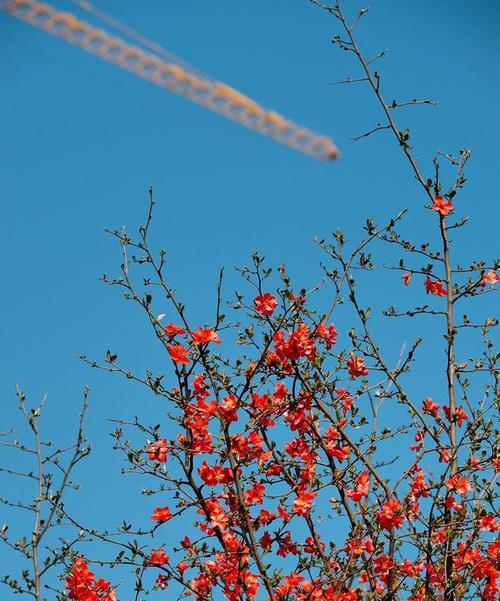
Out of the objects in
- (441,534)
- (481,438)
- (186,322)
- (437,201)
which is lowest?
(441,534)

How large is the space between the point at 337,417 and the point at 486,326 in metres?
1.26

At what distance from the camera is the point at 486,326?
549cm

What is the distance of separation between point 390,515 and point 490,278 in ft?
5.90

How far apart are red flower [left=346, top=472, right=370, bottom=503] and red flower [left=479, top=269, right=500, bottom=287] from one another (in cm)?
158

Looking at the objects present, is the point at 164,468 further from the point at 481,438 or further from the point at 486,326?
the point at 486,326

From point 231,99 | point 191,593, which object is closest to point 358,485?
point 191,593

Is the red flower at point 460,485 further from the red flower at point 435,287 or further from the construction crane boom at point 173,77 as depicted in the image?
the construction crane boom at point 173,77

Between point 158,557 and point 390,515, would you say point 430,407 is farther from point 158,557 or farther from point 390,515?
point 158,557

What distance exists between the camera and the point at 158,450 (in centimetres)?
464

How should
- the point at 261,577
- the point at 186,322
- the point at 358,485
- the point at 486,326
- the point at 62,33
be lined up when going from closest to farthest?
1. the point at 261,577
2. the point at 186,322
3. the point at 358,485
4. the point at 486,326
5. the point at 62,33

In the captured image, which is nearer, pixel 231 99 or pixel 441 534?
pixel 441 534

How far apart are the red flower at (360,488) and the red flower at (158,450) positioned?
50.0 inches

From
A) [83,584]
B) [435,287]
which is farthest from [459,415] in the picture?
[83,584]

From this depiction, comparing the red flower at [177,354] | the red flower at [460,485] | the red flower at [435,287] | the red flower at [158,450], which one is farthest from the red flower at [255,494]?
the red flower at [435,287]
